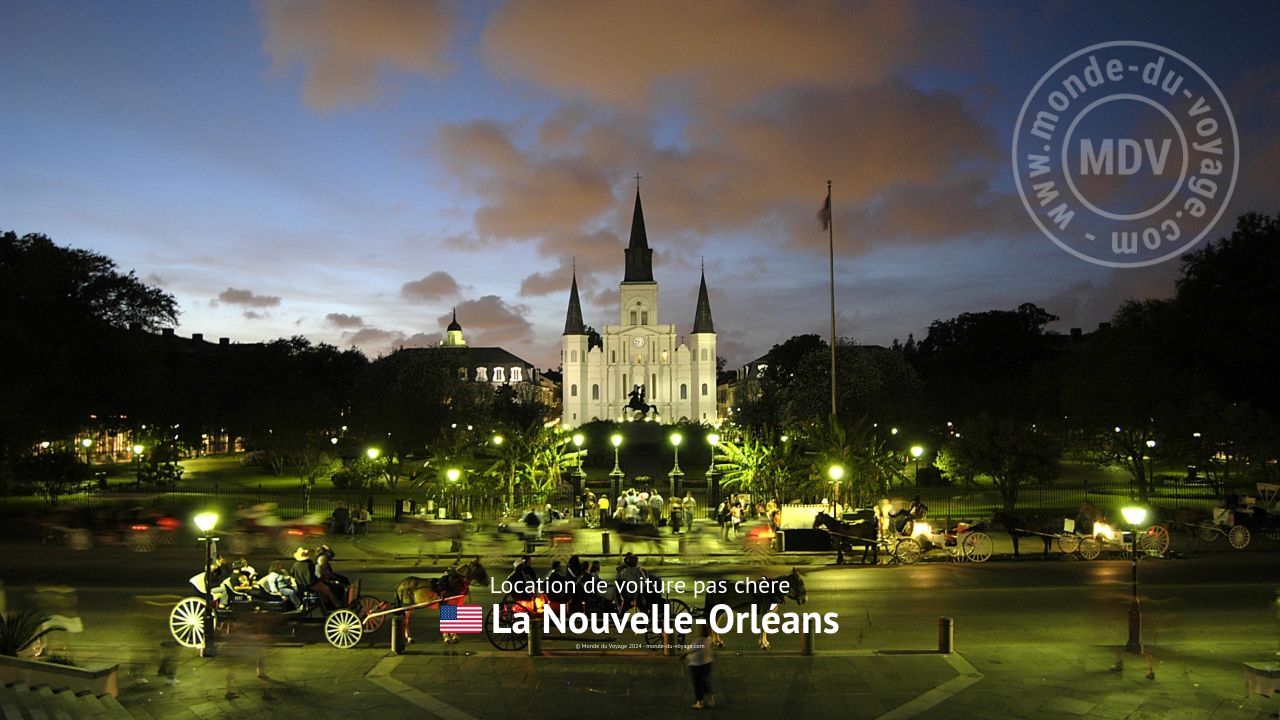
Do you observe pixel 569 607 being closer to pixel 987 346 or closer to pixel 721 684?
pixel 721 684

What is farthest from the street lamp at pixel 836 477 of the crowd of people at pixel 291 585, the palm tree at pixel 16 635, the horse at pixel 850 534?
the palm tree at pixel 16 635

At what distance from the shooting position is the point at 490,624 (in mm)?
13672

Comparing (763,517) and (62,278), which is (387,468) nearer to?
(62,278)

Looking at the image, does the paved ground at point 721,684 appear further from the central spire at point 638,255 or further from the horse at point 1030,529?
the central spire at point 638,255

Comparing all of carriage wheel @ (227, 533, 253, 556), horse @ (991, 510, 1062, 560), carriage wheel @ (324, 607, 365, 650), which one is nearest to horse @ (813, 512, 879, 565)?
horse @ (991, 510, 1062, 560)

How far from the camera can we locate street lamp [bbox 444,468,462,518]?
29.1 meters

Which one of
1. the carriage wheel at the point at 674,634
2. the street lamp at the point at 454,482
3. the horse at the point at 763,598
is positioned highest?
the street lamp at the point at 454,482

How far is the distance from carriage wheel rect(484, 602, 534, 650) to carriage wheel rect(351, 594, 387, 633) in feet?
6.03

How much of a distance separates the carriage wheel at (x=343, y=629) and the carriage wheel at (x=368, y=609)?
181mm

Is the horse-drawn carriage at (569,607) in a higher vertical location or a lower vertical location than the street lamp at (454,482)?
lower

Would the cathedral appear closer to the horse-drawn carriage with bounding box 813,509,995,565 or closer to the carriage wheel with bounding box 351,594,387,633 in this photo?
the horse-drawn carriage with bounding box 813,509,995,565

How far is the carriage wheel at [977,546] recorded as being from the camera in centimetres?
2152

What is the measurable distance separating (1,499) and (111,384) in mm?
6318

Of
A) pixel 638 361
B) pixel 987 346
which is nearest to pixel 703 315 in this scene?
pixel 638 361
